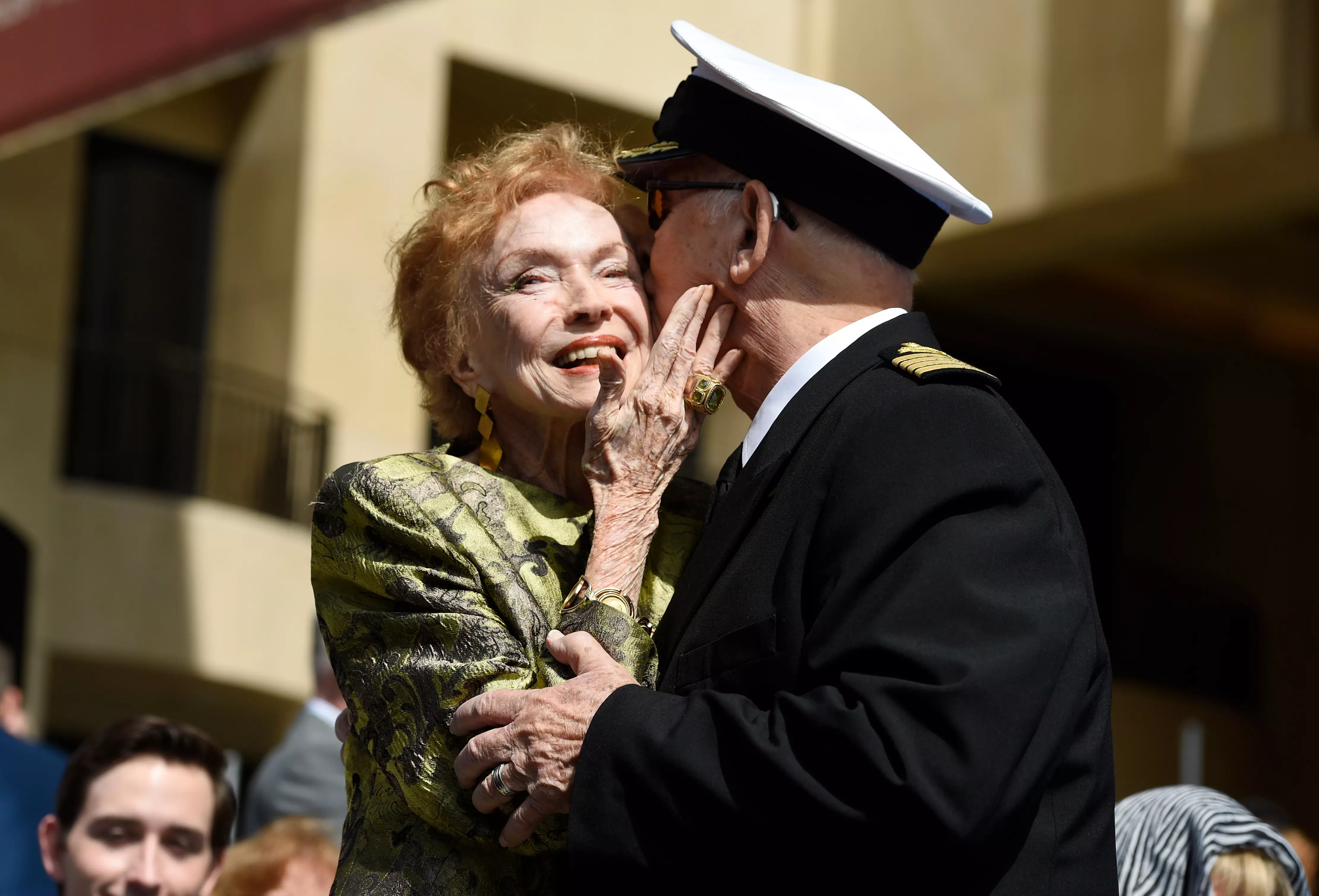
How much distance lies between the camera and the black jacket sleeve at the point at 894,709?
2.11 m

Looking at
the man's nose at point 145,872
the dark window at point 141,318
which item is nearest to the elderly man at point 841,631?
the man's nose at point 145,872

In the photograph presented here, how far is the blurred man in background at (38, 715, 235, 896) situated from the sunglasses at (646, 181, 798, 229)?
179 cm

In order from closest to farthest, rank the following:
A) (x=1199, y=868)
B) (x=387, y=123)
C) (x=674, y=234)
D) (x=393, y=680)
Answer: (x=393, y=680), (x=674, y=234), (x=1199, y=868), (x=387, y=123)

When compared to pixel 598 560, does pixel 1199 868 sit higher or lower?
lower

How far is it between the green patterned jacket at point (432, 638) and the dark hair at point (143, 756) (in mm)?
1390

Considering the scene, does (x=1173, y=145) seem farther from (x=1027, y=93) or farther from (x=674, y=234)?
(x=674, y=234)

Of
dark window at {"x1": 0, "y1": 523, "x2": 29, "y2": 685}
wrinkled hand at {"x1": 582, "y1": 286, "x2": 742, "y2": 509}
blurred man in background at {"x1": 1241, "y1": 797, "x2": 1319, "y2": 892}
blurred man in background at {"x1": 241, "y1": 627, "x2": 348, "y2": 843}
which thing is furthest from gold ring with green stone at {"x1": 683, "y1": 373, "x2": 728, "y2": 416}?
dark window at {"x1": 0, "y1": 523, "x2": 29, "y2": 685}

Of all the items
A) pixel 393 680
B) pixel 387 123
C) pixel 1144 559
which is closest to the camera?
pixel 393 680

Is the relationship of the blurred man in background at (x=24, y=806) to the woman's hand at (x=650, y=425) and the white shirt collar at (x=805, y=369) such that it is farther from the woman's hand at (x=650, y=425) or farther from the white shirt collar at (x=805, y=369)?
the white shirt collar at (x=805, y=369)

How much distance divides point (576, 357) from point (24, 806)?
2.31 m

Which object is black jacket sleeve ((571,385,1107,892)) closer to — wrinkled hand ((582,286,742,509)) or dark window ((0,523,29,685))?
wrinkled hand ((582,286,742,509))

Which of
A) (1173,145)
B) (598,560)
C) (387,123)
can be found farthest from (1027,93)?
(598,560)

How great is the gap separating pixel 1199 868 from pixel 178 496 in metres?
9.56

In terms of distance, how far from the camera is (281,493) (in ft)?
40.5
